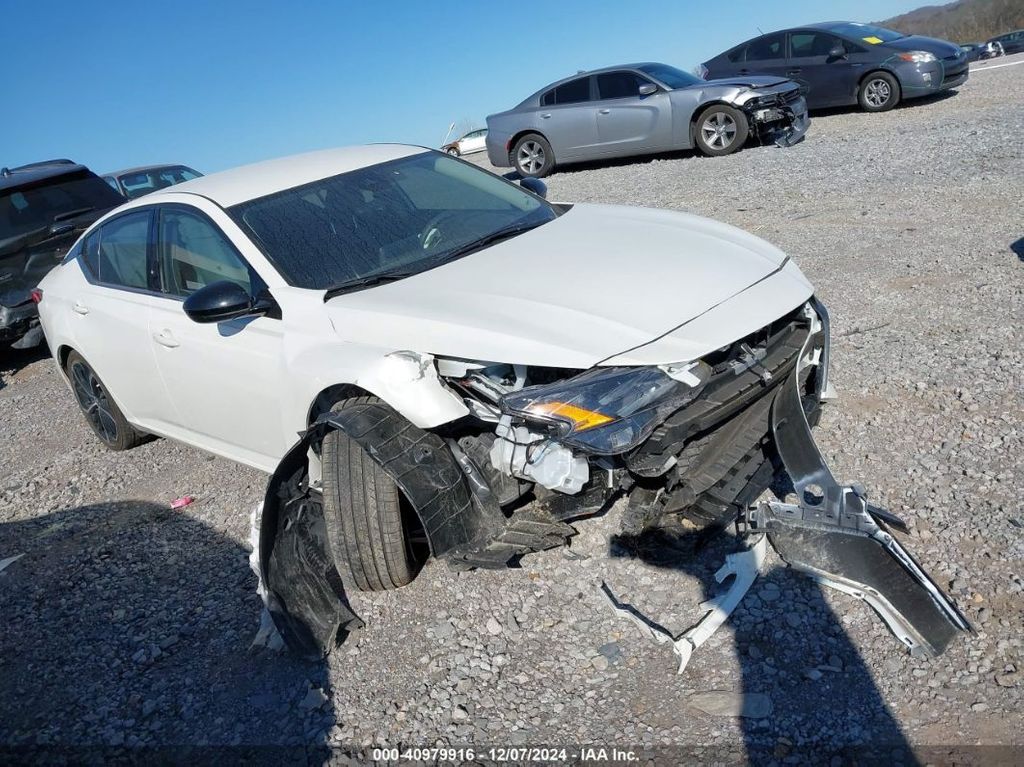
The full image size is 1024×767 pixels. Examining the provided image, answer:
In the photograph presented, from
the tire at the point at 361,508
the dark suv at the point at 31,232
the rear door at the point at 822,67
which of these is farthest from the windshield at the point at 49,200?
the rear door at the point at 822,67

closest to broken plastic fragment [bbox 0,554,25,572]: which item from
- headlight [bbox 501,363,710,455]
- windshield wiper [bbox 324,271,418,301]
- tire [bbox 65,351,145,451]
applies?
tire [bbox 65,351,145,451]

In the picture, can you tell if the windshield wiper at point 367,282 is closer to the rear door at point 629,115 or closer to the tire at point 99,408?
the tire at point 99,408

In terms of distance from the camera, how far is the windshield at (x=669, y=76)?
1188 cm

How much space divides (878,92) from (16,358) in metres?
12.1

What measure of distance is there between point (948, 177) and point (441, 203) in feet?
20.7

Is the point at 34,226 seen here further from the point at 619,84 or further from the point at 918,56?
the point at 918,56

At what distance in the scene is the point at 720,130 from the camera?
37.9 ft

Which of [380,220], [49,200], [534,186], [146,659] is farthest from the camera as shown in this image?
[49,200]

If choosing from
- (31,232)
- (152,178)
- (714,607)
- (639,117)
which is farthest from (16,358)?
(714,607)

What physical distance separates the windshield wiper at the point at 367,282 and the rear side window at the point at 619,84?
31.1 feet

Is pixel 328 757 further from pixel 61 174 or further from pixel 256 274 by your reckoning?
pixel 61 174

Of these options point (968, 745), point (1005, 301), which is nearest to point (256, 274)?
point (968, 745)

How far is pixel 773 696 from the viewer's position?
262 cm

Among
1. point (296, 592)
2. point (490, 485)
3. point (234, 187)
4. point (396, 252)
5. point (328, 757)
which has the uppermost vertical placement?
point (234, 187)
